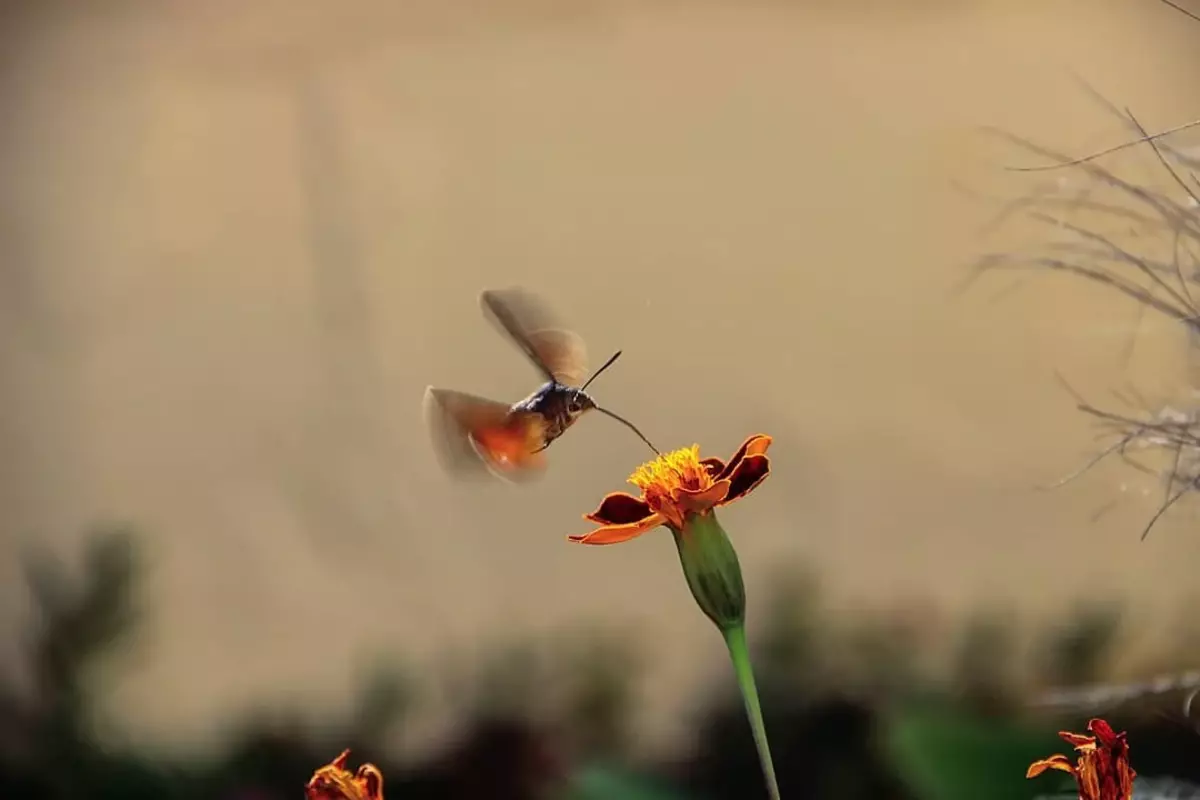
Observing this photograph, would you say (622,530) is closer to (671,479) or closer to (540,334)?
(671,479)

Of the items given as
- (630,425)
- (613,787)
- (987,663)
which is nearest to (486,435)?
(630,425)

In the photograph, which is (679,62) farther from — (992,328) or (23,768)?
(23,768)

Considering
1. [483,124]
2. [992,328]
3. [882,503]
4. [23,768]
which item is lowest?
[23,768]

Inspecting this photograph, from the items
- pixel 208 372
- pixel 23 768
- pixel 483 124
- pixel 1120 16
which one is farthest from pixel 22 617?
pixel 1120 16

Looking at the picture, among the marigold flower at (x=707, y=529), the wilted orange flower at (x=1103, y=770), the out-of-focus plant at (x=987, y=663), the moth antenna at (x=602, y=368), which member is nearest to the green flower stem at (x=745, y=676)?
the marigold flower at (x=707, y=529)

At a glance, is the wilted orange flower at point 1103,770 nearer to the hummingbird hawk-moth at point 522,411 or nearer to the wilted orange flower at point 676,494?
the wilted orange flower at point 676,494

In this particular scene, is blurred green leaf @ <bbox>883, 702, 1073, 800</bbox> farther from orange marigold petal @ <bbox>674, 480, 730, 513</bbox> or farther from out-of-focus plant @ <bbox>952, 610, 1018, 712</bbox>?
orange marigold petal @ <bbox>674, 480, 730, 513</bbox>

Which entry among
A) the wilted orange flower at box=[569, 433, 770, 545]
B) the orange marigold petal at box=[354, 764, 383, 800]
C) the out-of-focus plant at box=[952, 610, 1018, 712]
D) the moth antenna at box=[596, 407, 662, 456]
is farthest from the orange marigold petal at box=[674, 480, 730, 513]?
the out-of-focus plant at box=[952, 610, 1018, 712]
